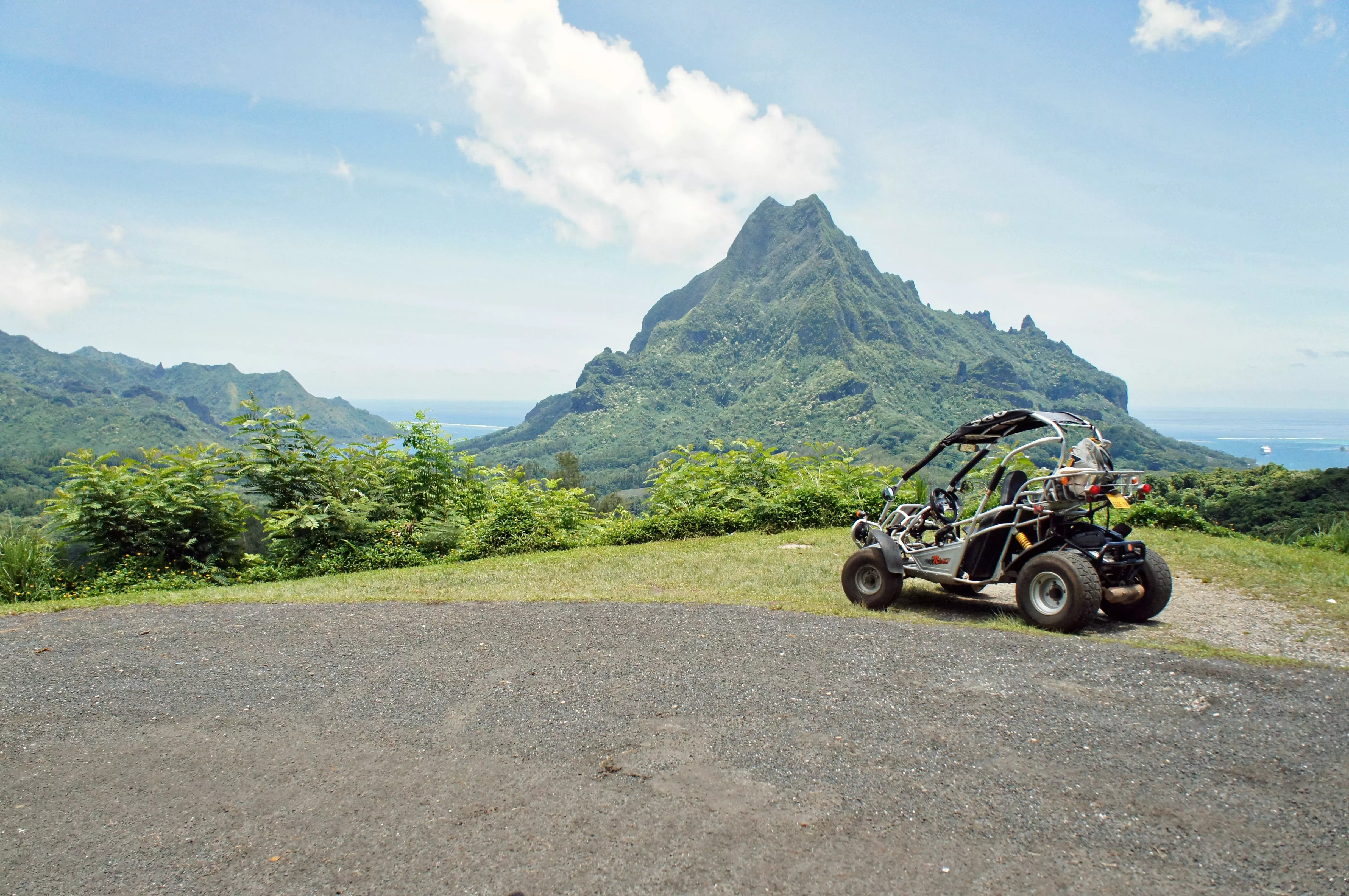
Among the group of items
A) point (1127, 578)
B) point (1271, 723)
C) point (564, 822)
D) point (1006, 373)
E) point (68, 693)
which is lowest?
point (68, 693)

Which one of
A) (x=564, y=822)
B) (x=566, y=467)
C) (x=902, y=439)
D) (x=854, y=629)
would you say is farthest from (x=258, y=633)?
(x=902, y=439)

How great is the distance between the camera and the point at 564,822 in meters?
3.39

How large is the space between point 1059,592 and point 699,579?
447 cm

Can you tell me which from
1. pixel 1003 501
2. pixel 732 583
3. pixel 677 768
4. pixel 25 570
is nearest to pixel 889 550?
pixel 1003 501

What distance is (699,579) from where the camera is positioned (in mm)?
9398

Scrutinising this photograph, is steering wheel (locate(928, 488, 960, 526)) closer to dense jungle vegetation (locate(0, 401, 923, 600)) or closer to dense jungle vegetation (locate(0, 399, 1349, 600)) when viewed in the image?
dense jungle vegetation (locate(0, 401, 923, 600))

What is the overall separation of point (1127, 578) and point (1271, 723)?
7.86 ft

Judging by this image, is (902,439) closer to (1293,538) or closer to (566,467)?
(566,467)

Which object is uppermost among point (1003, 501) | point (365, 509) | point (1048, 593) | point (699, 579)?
point (1003, 501)

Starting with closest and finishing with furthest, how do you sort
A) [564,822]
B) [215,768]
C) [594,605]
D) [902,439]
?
[564,822], [215,768], [594,605], [902,439]

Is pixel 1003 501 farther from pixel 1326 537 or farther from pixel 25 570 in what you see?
pixel 25 570

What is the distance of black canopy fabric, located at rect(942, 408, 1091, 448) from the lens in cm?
677

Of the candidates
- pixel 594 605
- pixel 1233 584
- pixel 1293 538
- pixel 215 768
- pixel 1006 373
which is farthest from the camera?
pixel 1006 373

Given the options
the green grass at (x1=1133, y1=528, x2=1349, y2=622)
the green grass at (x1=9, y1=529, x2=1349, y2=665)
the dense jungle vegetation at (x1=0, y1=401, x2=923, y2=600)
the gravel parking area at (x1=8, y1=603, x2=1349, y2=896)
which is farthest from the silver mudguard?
the dense jungle vegetation at (x1=0, y1=401, x2=923, y2=600)
